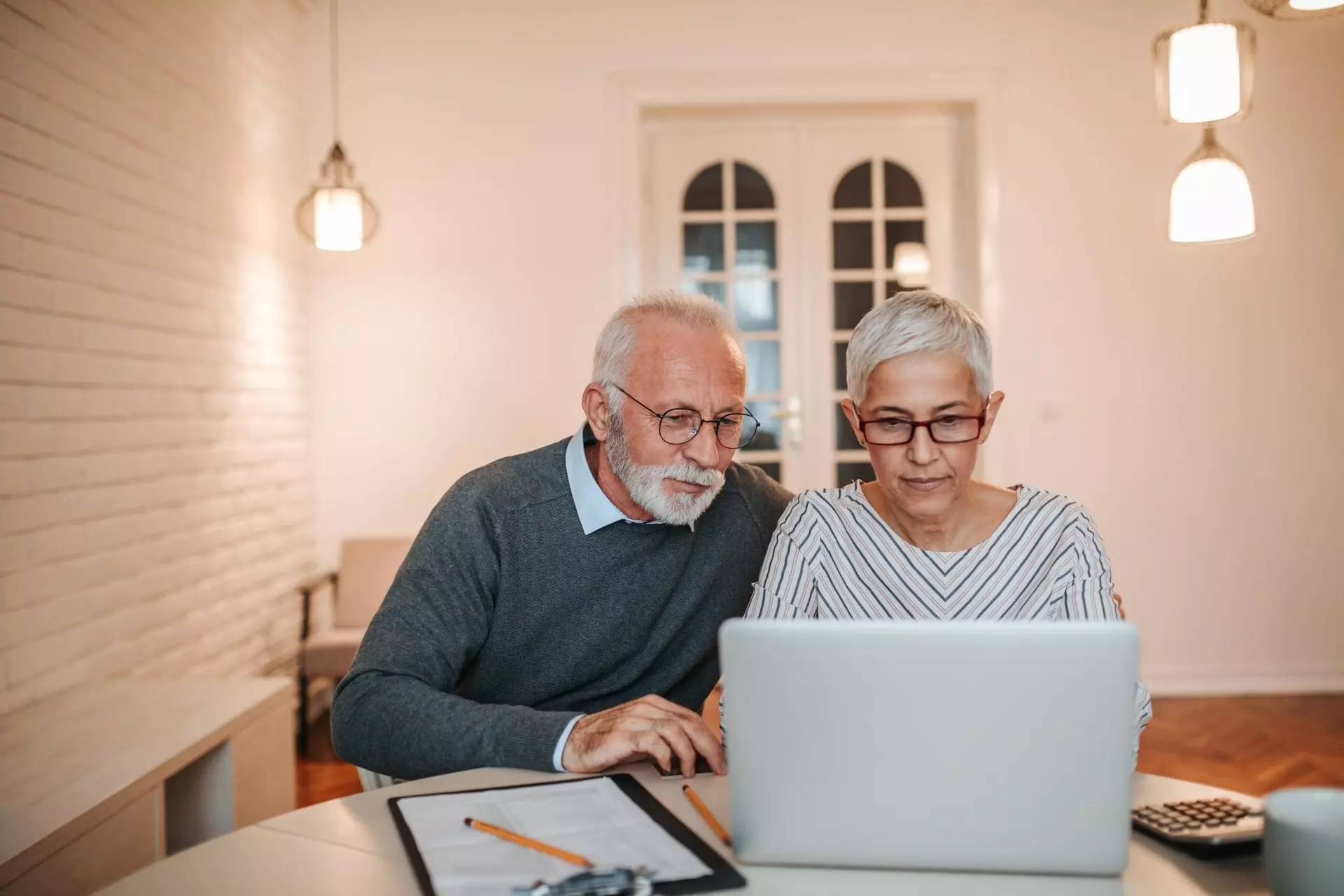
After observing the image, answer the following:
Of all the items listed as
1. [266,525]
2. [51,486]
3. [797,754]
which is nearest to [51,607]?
[51,486]

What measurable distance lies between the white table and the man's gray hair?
2.68 feet

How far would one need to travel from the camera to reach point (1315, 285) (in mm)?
4641

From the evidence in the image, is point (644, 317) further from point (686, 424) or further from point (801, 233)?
point (801, 233)

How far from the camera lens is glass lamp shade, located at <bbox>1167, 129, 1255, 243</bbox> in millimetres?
2842

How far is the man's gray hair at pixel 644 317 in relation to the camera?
1806 mm

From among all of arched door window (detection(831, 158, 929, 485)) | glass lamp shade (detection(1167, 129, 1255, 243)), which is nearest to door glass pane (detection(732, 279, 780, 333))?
arched door window (detection(831, 158, 929, 485))

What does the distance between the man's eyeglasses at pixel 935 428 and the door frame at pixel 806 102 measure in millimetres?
3126

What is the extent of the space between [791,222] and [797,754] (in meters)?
4.15

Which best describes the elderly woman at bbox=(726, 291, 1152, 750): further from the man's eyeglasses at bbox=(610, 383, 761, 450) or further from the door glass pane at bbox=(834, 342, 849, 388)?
the door glass pane at bbox=(834, 342, 849, 388)

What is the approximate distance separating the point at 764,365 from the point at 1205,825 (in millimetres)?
3899

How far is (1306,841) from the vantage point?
2.69 ft

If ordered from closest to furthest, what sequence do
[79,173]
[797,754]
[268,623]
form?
[797,754], [79,173], [268,623]

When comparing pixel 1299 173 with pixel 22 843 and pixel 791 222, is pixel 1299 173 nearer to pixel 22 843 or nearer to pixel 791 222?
pixel 791 222

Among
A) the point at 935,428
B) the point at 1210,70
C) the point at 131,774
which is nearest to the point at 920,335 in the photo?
the point at 935,428
